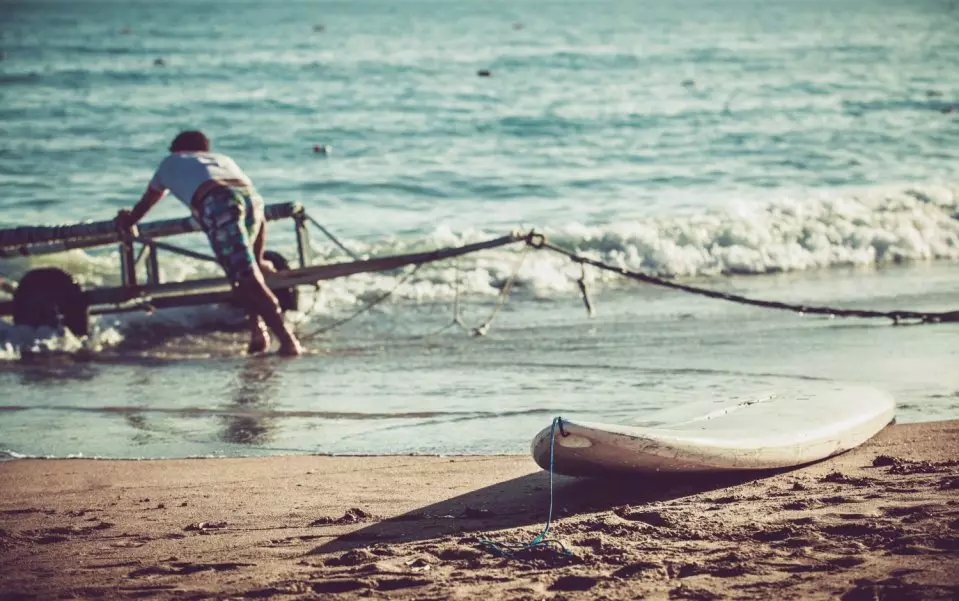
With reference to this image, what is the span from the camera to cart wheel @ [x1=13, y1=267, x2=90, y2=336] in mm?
9234

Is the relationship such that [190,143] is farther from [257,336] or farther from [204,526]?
[204,526]

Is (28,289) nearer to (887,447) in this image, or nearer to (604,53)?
(887,447)

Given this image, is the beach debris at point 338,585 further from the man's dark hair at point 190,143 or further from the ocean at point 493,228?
the man's dark hair at point 190,143

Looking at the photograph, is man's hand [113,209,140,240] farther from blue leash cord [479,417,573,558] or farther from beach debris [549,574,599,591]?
beach debris [549,574,599,591]

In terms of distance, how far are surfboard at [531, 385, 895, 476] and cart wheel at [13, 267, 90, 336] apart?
17.6 ft

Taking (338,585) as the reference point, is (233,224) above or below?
above

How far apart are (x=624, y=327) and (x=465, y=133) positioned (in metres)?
13.6

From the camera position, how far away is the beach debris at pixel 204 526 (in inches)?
182

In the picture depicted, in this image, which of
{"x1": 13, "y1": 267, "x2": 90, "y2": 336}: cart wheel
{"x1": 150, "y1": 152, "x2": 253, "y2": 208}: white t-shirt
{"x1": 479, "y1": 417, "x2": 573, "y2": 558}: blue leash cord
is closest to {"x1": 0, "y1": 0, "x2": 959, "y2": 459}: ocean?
{"x1": 13, "y1": 267, "x2": 90, "y2": 336}: cart wheel

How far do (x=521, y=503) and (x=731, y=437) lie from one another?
93cm

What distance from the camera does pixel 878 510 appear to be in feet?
14.4

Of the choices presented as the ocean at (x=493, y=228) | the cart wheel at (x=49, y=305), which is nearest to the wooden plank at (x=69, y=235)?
the cart wheel at (x=49, y=305)

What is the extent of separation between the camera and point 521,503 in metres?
4.80

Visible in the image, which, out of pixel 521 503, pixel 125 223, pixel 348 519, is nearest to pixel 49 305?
pixel 125 223
